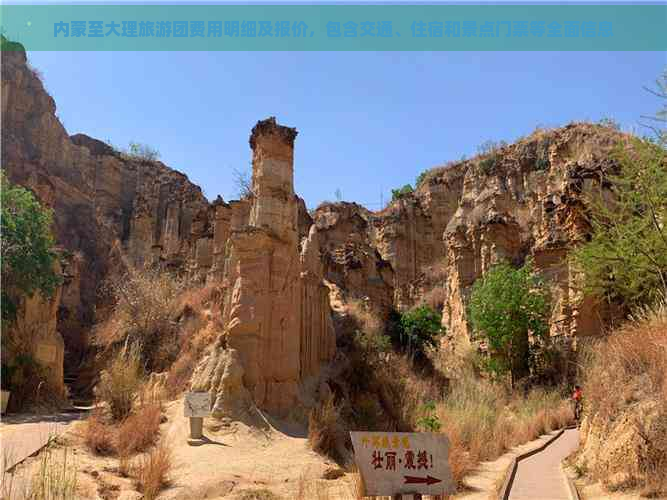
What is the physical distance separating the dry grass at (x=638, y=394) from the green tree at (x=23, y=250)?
14.6 m

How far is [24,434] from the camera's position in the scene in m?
11.1

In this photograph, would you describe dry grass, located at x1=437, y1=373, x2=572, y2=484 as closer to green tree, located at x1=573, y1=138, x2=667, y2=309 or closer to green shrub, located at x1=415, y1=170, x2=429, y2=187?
green tree, located at x1=573, y1=138, x2=667, y2=309

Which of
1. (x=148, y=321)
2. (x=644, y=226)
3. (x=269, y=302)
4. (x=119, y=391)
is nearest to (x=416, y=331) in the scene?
(x=148, y=321)

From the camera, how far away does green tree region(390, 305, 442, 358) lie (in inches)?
898

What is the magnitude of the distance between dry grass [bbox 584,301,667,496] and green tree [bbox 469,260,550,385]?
1255cm

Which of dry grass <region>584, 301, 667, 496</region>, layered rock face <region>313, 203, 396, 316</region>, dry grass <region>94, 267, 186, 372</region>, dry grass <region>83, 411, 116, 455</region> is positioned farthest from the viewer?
layered rock face <region>313, 203, 396, 316</region>

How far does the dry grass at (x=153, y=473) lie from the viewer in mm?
8766

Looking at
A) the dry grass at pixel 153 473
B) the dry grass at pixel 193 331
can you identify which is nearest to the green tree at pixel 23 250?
the dry grass at pixel 193 331

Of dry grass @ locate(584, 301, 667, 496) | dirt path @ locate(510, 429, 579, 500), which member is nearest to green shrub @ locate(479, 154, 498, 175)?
dirt path @ locate(510, 429, 579, 500)

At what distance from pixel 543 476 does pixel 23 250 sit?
47.9ft

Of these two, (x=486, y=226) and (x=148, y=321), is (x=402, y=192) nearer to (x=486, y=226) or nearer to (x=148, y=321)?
(x=486, y=226)

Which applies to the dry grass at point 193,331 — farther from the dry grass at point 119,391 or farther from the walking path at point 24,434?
the walking path at point 24,434

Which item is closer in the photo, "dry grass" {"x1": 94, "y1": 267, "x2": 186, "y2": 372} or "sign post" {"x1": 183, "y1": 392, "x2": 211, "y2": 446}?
"sign post" {"x1": 183, "y1": 392, "x2": 211, "y2": 446}

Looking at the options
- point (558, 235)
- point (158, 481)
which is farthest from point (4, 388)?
point (558, 235)
